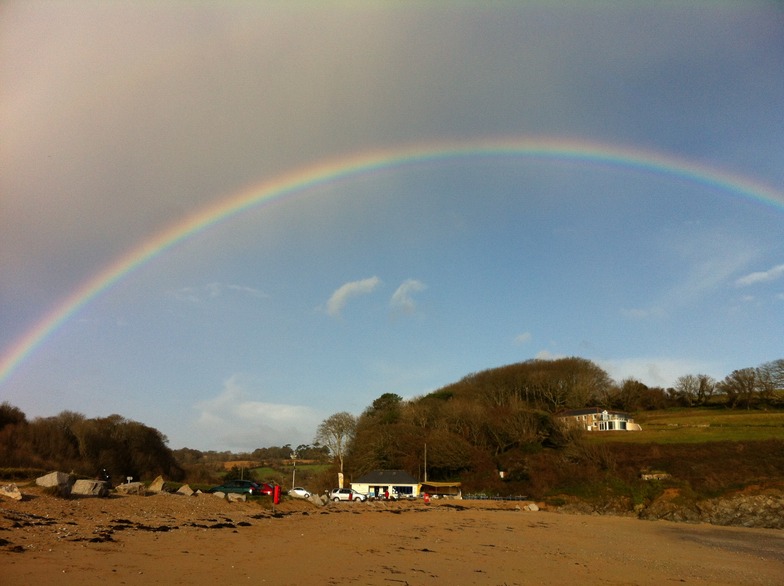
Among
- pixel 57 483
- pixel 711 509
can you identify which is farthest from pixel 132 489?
pixel 711 509

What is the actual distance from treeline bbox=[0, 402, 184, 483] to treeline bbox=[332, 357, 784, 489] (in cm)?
2373

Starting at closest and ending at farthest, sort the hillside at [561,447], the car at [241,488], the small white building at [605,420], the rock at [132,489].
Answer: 1. the rock at [132,489]
2. the car at [241,488]
3. the hillside at [561,447]
4. the small white building at [605,420]

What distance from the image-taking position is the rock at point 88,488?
1995 centimetres

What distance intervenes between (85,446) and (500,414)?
54.7 meters

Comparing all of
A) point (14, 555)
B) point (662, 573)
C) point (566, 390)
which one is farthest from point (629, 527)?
point (566, 390)

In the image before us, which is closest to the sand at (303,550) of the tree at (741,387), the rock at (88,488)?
the rock at (88,488)

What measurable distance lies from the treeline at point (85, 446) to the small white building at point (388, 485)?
2518 centimetres

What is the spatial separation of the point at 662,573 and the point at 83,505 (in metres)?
19.8

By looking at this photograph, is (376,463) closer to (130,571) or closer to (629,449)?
(629,449)

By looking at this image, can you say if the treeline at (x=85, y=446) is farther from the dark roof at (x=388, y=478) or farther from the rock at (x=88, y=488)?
the rock at (x=88, y=488)

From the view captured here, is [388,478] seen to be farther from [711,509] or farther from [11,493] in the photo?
[11,493]

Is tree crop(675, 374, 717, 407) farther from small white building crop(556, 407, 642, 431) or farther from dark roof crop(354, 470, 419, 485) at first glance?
dark roof crop(354, 470, 419, 485)

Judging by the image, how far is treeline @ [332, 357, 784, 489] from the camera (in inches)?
2896

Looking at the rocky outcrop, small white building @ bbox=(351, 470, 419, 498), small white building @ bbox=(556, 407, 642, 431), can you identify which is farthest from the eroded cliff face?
the rocky outcrop
